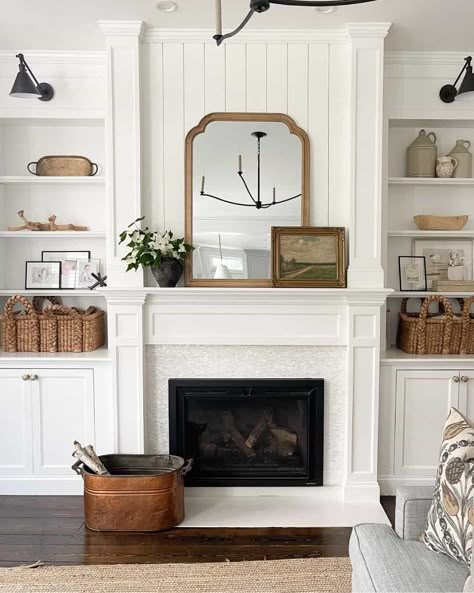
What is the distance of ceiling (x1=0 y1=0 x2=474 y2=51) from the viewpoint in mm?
2752

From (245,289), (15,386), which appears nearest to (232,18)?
(245,289)

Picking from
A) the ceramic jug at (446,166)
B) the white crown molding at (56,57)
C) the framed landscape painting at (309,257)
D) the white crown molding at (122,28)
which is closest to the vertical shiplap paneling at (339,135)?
the framed landscape painting at (309,257)

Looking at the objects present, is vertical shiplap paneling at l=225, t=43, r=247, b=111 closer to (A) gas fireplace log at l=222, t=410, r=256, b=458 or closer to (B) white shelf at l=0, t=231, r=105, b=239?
(B) white shelf at l=0, t=231, r=105, b=239

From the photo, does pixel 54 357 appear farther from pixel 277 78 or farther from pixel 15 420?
pixel 277 78

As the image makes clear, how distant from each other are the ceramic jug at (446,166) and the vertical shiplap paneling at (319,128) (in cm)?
84

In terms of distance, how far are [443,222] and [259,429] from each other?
1.81m

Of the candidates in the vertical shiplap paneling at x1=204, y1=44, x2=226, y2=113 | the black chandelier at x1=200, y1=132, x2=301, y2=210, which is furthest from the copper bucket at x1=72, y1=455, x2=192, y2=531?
the vertical shiplap paneling at x1=204, y1=44, x2=226, y2=113

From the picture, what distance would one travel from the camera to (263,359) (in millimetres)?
3211

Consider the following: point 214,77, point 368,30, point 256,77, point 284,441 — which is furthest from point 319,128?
point 284,441

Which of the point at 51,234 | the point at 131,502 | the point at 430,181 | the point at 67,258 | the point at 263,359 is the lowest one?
the point at 131,502

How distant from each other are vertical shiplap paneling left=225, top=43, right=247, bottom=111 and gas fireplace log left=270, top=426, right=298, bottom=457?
1.97 metres

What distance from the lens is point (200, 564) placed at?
99.9 inches

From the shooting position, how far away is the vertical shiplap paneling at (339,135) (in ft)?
10.3

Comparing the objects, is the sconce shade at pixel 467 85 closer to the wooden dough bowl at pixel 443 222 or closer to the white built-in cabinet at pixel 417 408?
the wooden dough bowl at pixel 443 222
